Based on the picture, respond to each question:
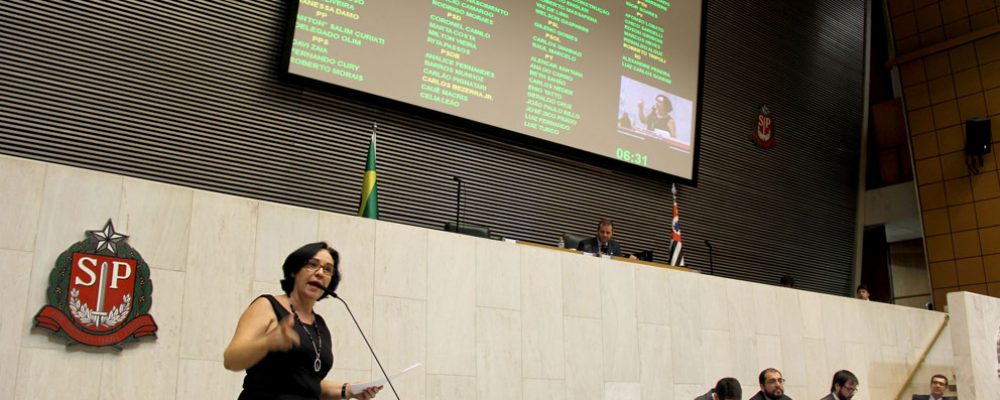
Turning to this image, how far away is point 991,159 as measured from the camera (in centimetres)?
1022

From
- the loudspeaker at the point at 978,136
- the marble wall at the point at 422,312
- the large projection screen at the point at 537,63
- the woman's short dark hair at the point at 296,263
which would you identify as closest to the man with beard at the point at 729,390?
the marble wall at the point at 422,312

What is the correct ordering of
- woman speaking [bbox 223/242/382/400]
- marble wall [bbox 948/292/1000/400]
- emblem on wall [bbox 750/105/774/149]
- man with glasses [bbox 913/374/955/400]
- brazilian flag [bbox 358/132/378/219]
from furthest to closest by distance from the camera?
emblem on wall [bbox 750/105/774/149], marble wall [bbox 948/292/1000/400], man with glasses [bbox 913/374/955/400], brazilian flag [bbox 358/132/378/219], woman speaking [bbox 223/242/382/400]

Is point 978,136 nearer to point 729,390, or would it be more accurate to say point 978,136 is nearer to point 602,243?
point 602,243

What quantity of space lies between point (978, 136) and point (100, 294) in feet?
31.6

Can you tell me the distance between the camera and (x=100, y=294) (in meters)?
4.38

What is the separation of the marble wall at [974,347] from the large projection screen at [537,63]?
2.90 metres

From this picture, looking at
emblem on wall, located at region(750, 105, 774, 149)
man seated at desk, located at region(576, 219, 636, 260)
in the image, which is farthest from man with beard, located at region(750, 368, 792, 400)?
emblem on wall, located at region(750, 105, 774, 149)

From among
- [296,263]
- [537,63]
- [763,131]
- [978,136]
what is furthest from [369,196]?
[978,136]

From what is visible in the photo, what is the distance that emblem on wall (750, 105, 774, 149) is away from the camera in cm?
1058

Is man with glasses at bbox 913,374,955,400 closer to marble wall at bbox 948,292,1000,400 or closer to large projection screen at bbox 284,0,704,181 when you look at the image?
marble wall at bbox 948,292,1000,400

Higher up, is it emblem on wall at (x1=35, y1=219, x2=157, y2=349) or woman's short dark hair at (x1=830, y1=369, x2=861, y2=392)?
emblem on wall at (x1=35, y1=219, x2=157, y2=349)

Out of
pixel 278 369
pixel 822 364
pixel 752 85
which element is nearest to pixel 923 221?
pixel 752 85

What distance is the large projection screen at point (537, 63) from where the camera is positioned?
712cm

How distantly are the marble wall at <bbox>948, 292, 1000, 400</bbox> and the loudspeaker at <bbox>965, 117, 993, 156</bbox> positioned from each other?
2.69 m
